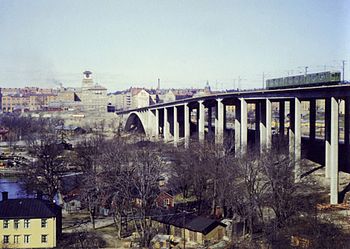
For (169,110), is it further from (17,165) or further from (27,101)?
(27,101)

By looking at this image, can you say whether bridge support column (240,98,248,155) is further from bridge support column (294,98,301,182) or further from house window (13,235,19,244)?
house window (13,235,19,244)

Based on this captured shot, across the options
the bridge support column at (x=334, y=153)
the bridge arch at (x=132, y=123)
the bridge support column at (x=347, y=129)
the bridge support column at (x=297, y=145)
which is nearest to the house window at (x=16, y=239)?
the bridge support column at (x=297, y=145)

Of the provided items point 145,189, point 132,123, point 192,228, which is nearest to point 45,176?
point 145,189

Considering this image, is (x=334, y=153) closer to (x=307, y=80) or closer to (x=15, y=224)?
(x=307, y=80)

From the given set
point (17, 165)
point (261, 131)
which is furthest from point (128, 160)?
point (17, 165)

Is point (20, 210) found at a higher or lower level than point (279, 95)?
lower
